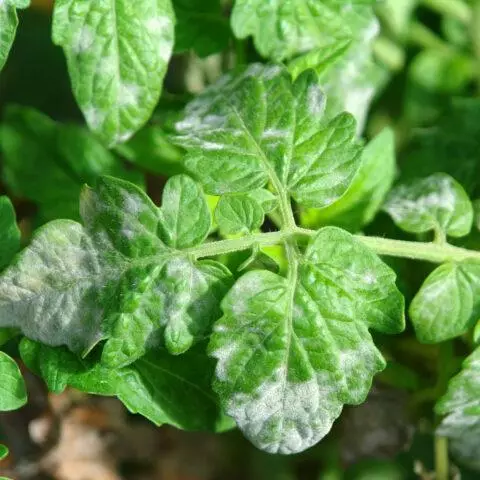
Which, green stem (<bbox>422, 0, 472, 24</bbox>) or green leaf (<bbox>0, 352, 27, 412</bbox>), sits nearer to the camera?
green leaf (<bbox>0, 352, 27, 412</bbox>)

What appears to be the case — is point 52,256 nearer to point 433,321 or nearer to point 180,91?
point 433,321

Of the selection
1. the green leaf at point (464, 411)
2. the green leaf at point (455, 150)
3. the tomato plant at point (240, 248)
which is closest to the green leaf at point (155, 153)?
the tomato plant at point (240, 248)

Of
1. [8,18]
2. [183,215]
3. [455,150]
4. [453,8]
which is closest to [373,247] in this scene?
[183,215]

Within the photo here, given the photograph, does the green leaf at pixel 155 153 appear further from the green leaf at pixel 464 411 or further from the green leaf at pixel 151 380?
the green leaf at pixel 464 411

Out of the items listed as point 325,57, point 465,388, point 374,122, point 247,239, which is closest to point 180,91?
point 374,122

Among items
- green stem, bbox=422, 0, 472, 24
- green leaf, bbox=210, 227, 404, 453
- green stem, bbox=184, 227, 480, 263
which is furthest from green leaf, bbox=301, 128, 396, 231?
green stem, bbox=422, 0, 472, 24

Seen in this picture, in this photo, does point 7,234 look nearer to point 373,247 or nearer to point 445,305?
point 373,247

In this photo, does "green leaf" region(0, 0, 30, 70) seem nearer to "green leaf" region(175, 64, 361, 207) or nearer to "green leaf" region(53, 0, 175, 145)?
"green leaf" region(53, 0, 175, 145)
